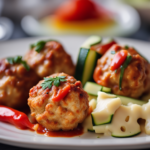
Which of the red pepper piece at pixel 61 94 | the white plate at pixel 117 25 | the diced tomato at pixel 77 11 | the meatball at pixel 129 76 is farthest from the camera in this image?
the diced tomato at pixel 77 11

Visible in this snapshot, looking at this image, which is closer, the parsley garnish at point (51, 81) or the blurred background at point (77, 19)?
the parsley garnish at point (51, 81)

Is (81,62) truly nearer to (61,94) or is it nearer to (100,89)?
(100,89)

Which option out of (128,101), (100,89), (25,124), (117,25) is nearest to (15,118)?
(25,124)

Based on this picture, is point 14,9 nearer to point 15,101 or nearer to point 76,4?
point 76,4

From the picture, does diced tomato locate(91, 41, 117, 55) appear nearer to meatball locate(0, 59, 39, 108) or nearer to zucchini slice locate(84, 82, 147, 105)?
zucchini slice locate(84, 82, 147, 105)

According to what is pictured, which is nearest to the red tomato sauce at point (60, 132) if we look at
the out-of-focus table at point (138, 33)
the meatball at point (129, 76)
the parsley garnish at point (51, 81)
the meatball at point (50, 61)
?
the parsley garnish at point (51, 81)

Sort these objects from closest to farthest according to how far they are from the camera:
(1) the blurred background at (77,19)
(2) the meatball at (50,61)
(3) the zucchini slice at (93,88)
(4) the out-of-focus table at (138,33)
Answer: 1. (3) the zucchini slice at (93,88)
2. (2) the meatball at (50,61)
3. (1) the blurred background at (77,19)
4. (4) the out-of-focus table at (138,33)

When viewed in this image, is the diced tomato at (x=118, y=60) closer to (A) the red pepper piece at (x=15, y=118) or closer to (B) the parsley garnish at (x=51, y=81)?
(B) the parsley garnish at (x=51, y=81)
